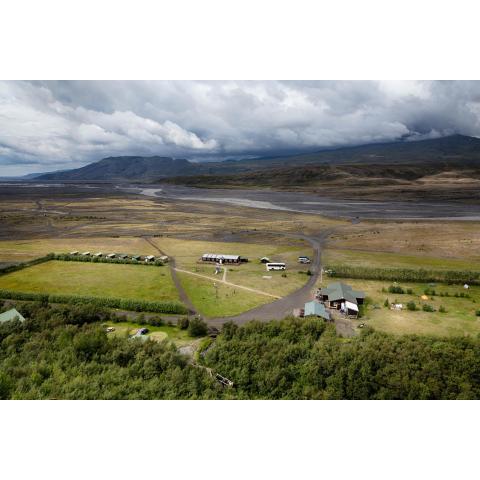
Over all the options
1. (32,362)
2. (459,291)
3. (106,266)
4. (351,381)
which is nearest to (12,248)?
(106,266)

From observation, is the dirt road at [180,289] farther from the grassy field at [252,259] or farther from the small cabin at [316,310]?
the small cabin at [316,310]

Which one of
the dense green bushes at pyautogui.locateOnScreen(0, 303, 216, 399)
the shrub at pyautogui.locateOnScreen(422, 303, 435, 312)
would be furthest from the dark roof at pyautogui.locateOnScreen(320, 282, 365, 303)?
the dense green bushes at pyautogui.locateOnScreen(0, 303, 216, 399)

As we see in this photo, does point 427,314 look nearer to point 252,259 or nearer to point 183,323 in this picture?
point 183,323

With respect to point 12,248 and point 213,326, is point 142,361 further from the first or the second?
point 12,248

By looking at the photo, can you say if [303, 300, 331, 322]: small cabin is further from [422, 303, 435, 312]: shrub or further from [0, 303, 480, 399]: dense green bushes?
[422, 303, 435, 312]: shrub

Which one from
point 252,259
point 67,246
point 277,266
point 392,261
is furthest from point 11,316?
point 392,261

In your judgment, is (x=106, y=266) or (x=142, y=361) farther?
(x=106, y=266)
